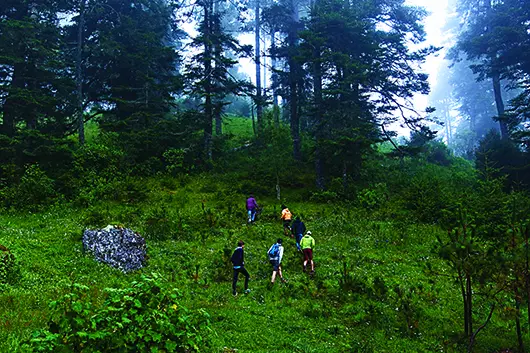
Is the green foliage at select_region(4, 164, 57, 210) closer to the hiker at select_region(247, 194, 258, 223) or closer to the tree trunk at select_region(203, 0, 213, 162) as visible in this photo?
the hiker at select_region(247, 194, 258, 223)

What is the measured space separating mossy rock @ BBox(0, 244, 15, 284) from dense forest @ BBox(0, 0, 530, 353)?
0.16ft

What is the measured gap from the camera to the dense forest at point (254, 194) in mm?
9539

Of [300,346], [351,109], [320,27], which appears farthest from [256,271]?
[320,27]

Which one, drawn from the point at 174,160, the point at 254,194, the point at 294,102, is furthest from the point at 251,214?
the point at 294,102

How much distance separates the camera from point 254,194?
27641mm

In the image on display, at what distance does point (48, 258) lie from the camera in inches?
568

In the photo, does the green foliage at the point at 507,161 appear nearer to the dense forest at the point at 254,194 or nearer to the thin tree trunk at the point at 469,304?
the dense forest at the point at 254,194

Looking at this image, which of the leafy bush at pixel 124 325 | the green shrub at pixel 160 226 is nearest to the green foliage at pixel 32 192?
the green shrub at pixel 160 226

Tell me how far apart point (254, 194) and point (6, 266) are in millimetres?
17505

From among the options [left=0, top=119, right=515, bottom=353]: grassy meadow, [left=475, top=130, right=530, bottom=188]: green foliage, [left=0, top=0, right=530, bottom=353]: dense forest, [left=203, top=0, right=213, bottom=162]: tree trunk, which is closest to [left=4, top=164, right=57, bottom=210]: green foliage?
[left=0, top=0, right=530, bottom=353]: dense forest

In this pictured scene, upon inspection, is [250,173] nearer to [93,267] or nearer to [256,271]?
[256,271]

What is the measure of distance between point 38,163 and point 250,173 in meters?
15.4

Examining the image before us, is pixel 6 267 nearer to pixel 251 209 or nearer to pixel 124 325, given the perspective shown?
pixel 124 325

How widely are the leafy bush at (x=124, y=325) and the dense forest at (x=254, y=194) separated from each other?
4 centimetres
